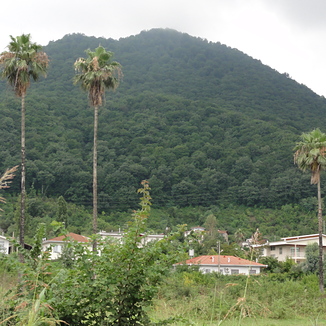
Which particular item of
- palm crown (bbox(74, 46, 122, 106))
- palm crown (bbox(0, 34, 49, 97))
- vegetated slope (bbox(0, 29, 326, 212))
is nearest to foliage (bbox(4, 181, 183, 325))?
palm crown (bbox(0, 34, 49, 97))

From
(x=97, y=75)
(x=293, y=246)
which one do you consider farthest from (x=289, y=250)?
(x=97, y=75)

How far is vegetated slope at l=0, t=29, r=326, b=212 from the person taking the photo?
87.2 metres

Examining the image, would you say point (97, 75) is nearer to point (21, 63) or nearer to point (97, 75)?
point (97, 75)

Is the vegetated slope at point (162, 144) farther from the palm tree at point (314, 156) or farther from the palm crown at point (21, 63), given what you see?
the palm crown at point (21, 63)

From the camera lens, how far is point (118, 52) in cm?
19088

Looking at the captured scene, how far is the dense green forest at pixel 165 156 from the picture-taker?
261ft

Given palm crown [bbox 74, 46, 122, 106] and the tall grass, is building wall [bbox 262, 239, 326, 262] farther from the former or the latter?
palm crown [bbox 74, 46, 122, 106]

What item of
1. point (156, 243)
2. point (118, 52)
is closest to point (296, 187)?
point (156, 243)

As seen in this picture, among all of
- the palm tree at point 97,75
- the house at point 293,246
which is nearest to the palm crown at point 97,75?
the palm tree at point 97,75

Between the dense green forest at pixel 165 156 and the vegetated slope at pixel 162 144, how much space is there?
0.79 feet

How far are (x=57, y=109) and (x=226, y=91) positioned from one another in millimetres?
75490

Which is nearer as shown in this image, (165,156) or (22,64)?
(22,64)

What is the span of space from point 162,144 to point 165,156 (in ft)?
23.6

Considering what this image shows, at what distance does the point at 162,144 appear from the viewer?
110m
